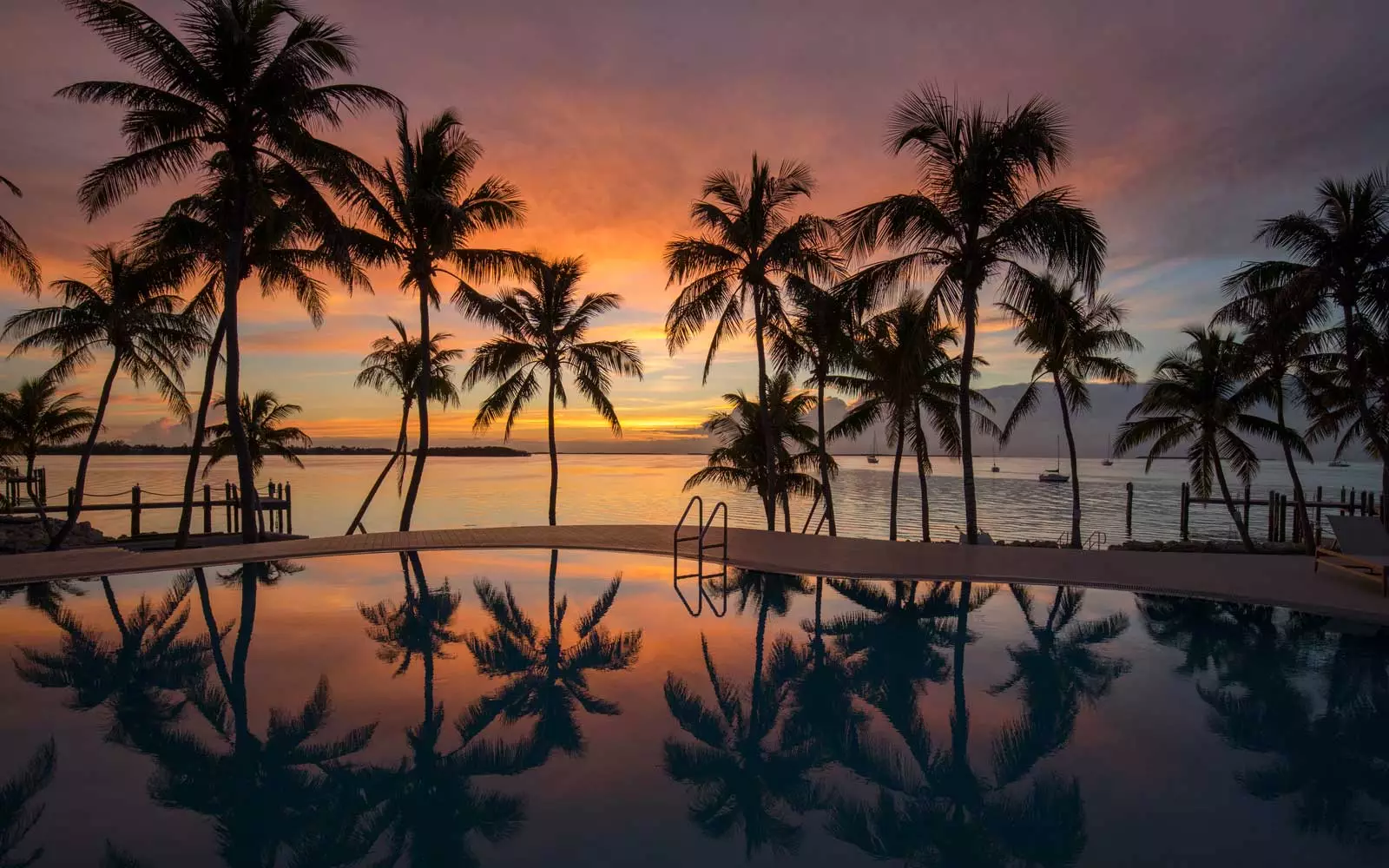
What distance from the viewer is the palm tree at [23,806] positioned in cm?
382

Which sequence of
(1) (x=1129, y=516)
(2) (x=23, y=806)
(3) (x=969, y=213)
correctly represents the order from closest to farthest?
(2) (x=23, y=806), (3) (x=969, y=213), (1) (x=1129, y=516)

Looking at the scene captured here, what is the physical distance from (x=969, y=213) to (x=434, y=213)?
1087cm

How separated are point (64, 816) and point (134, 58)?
12.2m

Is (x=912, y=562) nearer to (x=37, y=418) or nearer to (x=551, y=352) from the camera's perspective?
(x=551, y=352)

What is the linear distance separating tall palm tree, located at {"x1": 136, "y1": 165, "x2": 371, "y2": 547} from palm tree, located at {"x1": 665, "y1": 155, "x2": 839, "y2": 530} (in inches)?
267

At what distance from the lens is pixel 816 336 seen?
1653 centimetres

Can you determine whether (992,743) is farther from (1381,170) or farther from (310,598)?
(1381,170)

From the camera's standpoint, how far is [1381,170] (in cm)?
1327

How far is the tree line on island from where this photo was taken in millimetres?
11750

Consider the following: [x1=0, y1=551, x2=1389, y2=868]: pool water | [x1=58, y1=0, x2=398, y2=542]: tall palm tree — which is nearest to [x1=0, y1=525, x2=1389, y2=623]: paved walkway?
[x1=0, y1=551, x2=1389, y2=868]: pool water

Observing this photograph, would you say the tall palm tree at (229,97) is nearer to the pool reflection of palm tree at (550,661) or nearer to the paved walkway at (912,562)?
the paved walkway at (912,562)

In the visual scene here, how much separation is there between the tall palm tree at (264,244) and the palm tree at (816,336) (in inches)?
365

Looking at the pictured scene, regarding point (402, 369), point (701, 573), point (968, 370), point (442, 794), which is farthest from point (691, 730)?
point (402, 369)

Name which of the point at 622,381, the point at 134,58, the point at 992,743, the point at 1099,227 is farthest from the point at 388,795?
the point at 622,381
